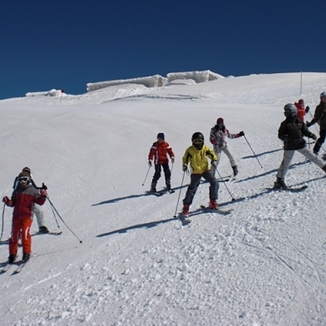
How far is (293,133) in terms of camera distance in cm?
750

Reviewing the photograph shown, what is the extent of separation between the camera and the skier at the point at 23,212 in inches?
263

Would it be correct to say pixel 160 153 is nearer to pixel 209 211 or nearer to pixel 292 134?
pixel 209 211

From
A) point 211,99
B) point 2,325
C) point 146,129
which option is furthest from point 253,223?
point 211,99

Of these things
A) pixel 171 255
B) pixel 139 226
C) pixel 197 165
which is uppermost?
pixel 197 165

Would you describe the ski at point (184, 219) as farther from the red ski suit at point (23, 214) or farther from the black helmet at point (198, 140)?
the red ski suit at point (23, 214)

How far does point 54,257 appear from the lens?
262 inches

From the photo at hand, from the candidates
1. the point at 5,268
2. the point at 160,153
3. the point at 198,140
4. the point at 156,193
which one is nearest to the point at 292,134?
the point at 198,140

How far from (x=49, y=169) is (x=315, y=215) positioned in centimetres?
1023

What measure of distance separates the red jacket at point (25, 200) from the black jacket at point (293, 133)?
A: 5.02 metres

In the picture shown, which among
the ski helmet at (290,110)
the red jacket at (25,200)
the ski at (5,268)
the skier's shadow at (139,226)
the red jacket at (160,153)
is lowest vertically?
the ski at (5,268)

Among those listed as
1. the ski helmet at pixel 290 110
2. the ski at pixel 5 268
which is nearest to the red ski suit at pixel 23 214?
the ski at pixel 5 268

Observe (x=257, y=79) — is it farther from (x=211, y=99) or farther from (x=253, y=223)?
(x=253, y=223)

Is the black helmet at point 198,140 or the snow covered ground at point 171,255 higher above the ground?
the black helmet at point 198,140

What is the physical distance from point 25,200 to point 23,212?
0.23 meters
